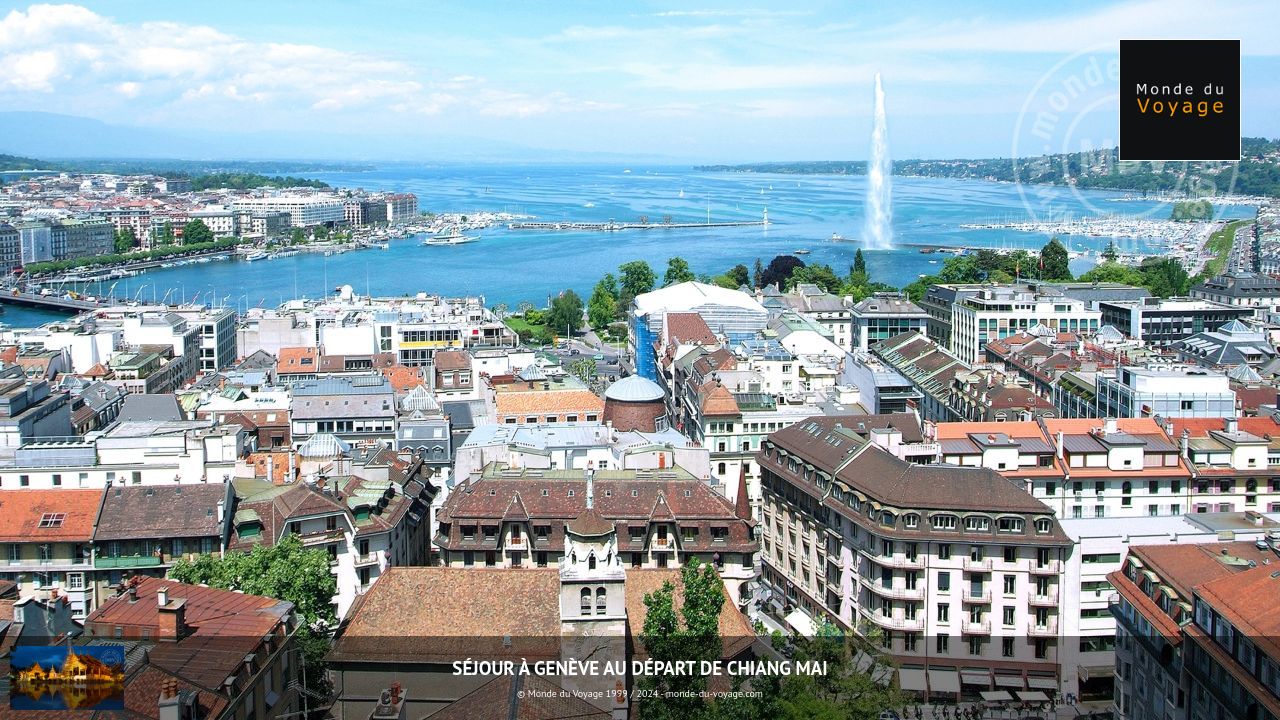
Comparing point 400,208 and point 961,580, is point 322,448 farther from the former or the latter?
point 400,208

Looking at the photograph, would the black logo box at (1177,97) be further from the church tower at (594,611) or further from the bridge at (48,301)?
the bridge at (48,301)

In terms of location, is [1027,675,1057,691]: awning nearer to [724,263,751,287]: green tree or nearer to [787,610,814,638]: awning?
[787,610,814,638]: awning

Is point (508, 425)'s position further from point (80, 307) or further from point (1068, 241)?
point (1068, 241)

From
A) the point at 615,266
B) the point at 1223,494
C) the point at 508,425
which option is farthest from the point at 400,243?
the point at 1223,494

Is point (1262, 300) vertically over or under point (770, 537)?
over

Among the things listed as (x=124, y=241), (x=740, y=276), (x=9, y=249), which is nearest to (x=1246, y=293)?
(x=740, y=276)

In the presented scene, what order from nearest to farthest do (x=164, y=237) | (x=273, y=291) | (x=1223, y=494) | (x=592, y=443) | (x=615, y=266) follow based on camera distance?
(x=1223, y=494)
(x=592, y=443)
(x=273, y=291)
(x=615, y=266)
(x=164, y=237)
